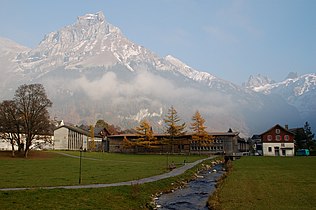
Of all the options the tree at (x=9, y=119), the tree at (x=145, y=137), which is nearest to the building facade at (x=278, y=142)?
the tree at (x=145, y=137)

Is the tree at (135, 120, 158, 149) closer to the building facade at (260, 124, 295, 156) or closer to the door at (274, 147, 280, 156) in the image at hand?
the building facade at (260, 124, 295, 156)

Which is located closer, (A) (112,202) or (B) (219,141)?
(A) (112,202)

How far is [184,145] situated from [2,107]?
5559 centimetres

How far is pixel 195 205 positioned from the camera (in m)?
26.2

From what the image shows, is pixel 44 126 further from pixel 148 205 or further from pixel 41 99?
pixel 148 205

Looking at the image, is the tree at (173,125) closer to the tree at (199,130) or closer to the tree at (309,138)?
the tree at (199,130)

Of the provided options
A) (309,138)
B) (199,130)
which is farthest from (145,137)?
(309,138)

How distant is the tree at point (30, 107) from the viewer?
79.3 meters

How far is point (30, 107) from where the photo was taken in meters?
80.1

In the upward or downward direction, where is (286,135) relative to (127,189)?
upward

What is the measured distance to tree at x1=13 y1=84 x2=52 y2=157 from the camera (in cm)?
7931

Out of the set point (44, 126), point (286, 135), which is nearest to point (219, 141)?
point (286, 135)

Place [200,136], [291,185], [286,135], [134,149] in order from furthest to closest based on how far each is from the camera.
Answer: [134,149] < [286,135] < [200,136] < [291,185]

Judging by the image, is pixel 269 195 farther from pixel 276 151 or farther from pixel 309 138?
pixel 309 138
